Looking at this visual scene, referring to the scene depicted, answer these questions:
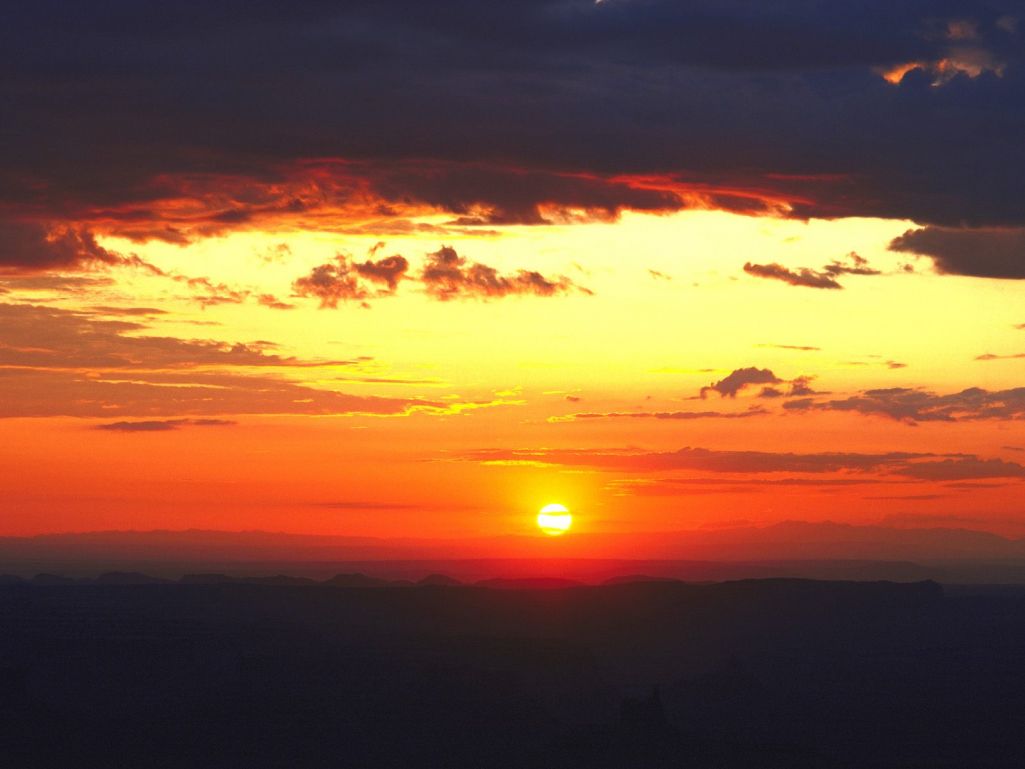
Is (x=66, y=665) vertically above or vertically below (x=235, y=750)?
above

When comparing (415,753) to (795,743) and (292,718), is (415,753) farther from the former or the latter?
(795,743)

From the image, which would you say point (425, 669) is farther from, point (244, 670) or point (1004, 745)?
point (1004, 745)

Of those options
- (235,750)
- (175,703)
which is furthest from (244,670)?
(235,750)

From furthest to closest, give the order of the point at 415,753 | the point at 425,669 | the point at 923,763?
the point at 425,669 → the point at 923,763 → the point at 415,753

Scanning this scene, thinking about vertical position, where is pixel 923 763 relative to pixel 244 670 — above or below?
below

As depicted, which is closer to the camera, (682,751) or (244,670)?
(682,751)

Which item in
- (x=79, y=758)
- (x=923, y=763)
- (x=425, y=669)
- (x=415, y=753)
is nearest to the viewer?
(x=79, y=758)

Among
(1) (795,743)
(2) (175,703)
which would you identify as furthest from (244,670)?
(1) (795,743)

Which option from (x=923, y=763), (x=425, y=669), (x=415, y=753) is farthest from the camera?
(x=425, y=669)

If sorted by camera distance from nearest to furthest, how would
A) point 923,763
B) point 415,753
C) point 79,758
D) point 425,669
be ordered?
point 79,758 < point 415,753 < point 923,763 < point 425,669
